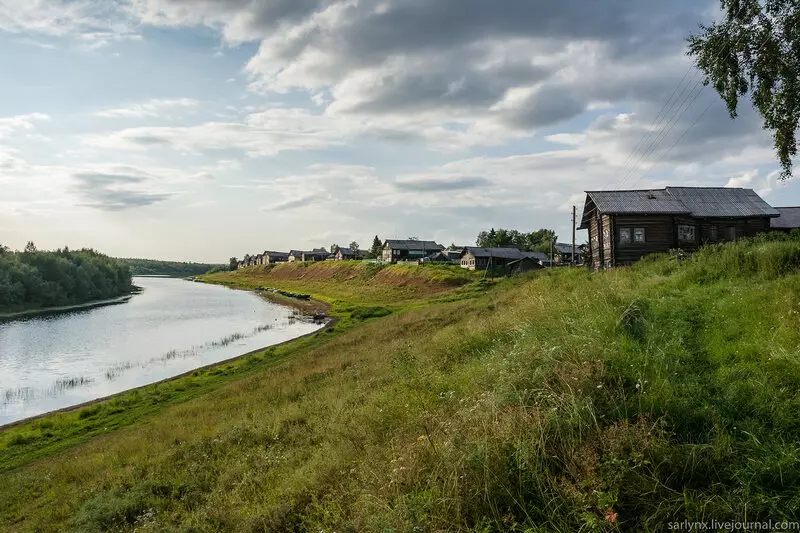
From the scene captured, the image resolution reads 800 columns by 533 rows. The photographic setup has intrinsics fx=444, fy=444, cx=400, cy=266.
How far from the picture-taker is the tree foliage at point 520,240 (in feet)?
393

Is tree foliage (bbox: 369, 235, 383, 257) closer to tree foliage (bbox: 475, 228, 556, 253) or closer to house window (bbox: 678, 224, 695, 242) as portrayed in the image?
tree foliage (bbox: 475, 228, 556, 253)

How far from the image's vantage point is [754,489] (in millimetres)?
4742

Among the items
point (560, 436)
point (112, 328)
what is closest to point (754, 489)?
point (560, 436)

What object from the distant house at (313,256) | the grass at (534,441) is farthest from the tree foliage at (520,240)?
the grass at (534,441)

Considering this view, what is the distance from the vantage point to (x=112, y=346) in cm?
4444

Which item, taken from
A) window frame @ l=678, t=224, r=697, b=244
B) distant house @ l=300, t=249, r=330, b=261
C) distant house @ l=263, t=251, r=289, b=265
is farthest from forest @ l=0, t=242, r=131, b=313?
window frame @ l=678, t=224, r=697, b=244

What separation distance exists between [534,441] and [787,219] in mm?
42871

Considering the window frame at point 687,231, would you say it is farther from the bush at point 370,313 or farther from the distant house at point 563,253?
the distant house at point 563,253

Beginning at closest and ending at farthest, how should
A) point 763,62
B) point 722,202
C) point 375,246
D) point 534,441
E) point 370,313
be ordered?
1. point 534,441
2. point 763,62
3. point 722,202
4. point 370,313
5. point 375,246

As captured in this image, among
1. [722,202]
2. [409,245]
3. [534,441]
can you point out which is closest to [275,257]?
[409,245]

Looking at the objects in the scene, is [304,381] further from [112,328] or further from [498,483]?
[112,328]

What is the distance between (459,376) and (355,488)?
3.97 meters

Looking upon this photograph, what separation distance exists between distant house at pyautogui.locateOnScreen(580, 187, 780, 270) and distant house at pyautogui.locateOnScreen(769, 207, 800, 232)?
1532 mm

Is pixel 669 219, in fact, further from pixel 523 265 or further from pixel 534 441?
pixel 523 265
